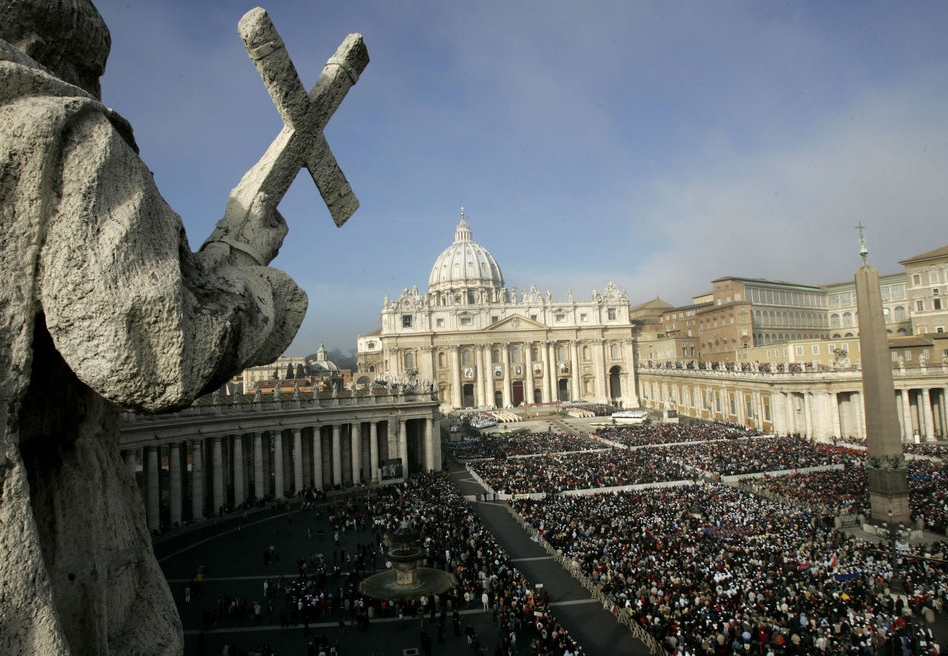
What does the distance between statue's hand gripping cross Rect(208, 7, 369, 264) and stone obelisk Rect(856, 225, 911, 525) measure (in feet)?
79.7

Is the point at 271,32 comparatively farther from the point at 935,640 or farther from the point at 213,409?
the point at 213,409

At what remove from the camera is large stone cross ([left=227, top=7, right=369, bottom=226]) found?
3797mm

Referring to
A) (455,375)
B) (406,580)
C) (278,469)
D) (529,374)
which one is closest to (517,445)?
(278,469)

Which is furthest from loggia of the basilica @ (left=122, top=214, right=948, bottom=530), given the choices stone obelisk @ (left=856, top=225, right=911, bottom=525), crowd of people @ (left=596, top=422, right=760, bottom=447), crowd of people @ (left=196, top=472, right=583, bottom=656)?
stone obelisk @ (left=856, top=225, right=911, bottom=525)

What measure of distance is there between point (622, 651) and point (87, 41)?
1507cm

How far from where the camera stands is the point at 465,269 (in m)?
119

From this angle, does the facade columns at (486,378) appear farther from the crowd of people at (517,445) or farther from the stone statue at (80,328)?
the stone statue at (80,328)

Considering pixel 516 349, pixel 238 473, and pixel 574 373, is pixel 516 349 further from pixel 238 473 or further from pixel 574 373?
pixel 238 473

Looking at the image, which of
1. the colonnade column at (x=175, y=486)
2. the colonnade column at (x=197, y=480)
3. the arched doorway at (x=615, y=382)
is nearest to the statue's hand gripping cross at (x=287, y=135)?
the colonnade column at (x=175, y=486)

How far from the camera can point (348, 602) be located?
57.4 ft

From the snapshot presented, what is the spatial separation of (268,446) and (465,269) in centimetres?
8746

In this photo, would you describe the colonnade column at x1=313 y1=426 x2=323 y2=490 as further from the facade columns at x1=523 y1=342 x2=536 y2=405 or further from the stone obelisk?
the facade columns at x1=523 y1=342 x2=536 y2=405

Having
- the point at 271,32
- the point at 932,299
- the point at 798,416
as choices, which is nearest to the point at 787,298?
the point at 932,299

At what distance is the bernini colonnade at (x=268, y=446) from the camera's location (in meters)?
26.1
